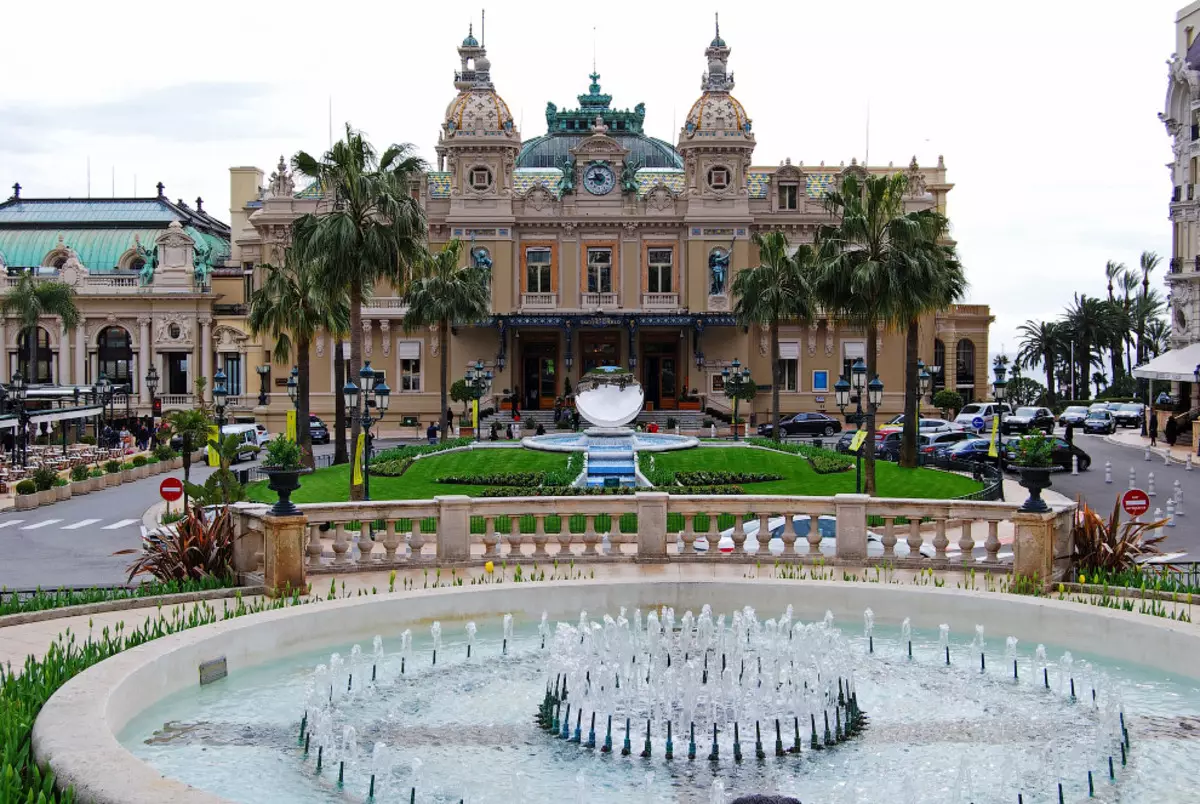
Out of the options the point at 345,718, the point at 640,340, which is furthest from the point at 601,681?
the point at 640,340

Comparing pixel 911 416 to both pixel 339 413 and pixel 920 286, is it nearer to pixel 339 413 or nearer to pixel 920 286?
pixel 920 286

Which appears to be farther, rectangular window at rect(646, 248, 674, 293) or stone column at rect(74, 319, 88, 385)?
stone column at rect(74, 319, 88, 385)

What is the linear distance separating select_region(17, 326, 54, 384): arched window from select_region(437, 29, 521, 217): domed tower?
33323 millimetres

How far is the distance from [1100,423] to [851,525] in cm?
5945

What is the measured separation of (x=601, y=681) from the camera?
13.4 metres

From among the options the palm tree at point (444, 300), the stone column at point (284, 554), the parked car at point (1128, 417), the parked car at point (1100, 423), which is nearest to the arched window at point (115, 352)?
the palm tree at point (444, 300)

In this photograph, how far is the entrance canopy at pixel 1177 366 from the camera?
5912cm

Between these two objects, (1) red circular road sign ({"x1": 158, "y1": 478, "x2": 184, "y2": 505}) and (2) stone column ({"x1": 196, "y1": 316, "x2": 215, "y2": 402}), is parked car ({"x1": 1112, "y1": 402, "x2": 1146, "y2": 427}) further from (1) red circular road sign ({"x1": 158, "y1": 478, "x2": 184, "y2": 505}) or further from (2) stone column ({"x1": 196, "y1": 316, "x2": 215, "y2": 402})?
(1) red circular road sign ({"x1": 158, "y1": 478, "x2": 184, "y2": 505})

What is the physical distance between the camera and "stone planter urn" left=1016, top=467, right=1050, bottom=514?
16.5 metres

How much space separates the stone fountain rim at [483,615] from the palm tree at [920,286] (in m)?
20.9

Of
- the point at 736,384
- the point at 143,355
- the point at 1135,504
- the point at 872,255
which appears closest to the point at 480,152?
the point at 736,384

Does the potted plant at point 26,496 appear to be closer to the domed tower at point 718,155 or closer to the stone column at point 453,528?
the stone column at point 453,528

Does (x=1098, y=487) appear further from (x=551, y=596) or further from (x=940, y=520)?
(x=551, y=596)

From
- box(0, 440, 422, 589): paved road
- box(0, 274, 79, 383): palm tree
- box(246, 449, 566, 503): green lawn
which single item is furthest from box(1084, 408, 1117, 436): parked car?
box(0, 274, 79, 383): palm tree
